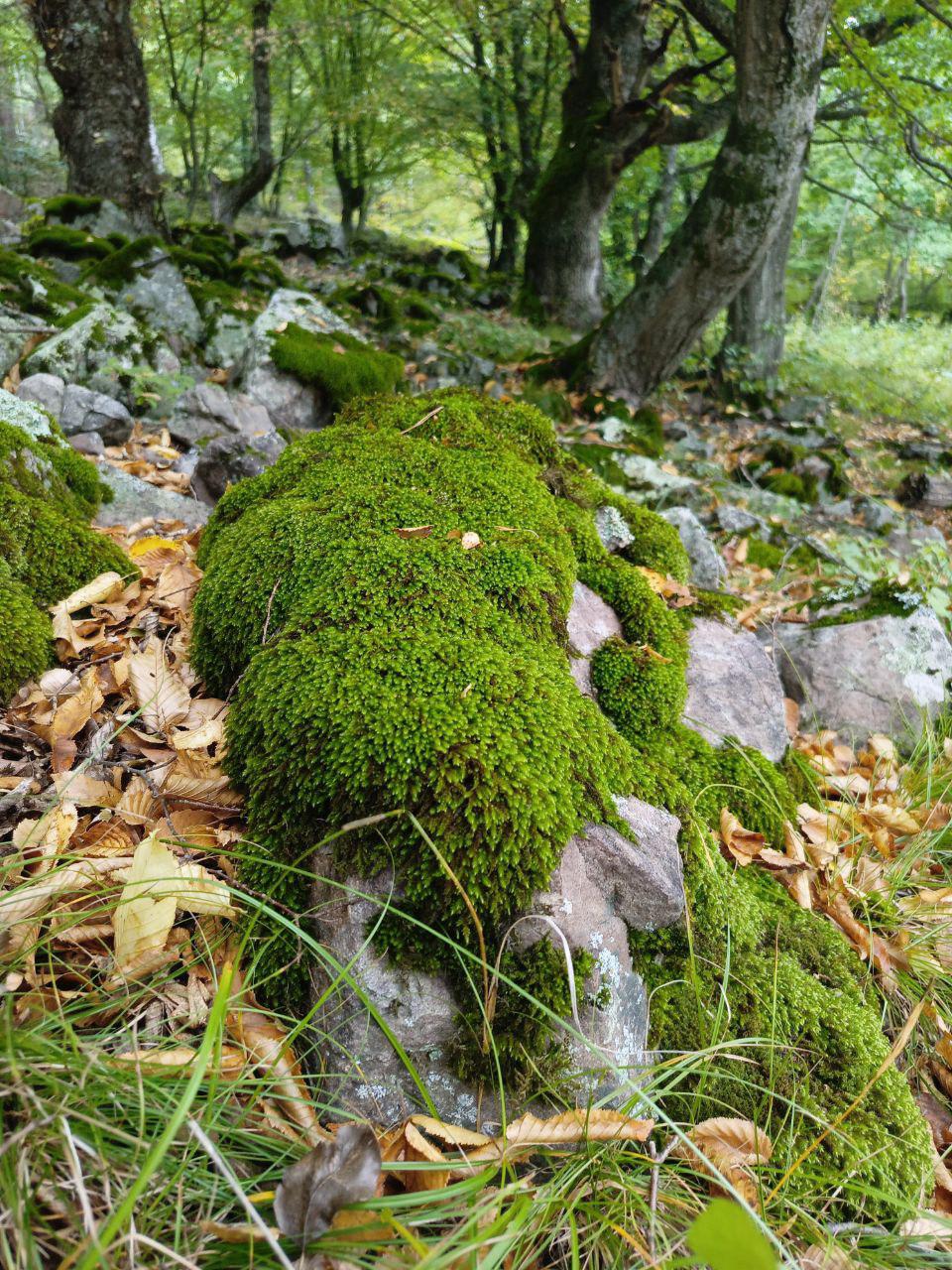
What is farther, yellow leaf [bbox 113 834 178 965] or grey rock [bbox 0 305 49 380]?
grey rock [bbox 0 305 49 380]

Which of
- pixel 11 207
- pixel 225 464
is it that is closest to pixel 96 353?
pixel 225 464

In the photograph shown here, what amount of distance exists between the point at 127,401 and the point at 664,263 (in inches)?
208

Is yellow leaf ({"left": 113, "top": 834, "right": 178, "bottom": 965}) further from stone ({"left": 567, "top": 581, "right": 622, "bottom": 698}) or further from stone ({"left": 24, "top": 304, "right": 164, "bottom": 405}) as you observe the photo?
stone ({"left": 24, "top": 304, "right": 164, "bottom": 405})

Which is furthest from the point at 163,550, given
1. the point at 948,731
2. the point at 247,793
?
the point at 948,731

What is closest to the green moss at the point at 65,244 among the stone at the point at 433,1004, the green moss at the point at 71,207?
the green moss at the point at 71,207

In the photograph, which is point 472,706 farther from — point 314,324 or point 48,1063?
point 314,324

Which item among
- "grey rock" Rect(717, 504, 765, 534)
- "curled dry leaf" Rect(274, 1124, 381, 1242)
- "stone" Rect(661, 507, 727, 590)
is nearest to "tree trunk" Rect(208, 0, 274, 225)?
"grey rock" Rect(717, 504, 765, 534)

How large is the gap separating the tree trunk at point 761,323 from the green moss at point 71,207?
8.12 metres

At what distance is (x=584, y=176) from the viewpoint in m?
10.2

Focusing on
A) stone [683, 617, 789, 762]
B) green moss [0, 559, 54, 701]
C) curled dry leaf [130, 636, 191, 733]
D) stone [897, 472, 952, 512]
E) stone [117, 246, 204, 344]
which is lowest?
stone [897, 472, 952, 512]

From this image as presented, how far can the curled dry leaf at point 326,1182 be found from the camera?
3.50ft

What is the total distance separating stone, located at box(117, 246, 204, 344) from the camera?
623cm

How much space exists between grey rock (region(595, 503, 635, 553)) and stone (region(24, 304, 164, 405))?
11.8ft

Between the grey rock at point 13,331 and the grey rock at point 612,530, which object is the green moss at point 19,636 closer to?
the grey rock at point 612,530
